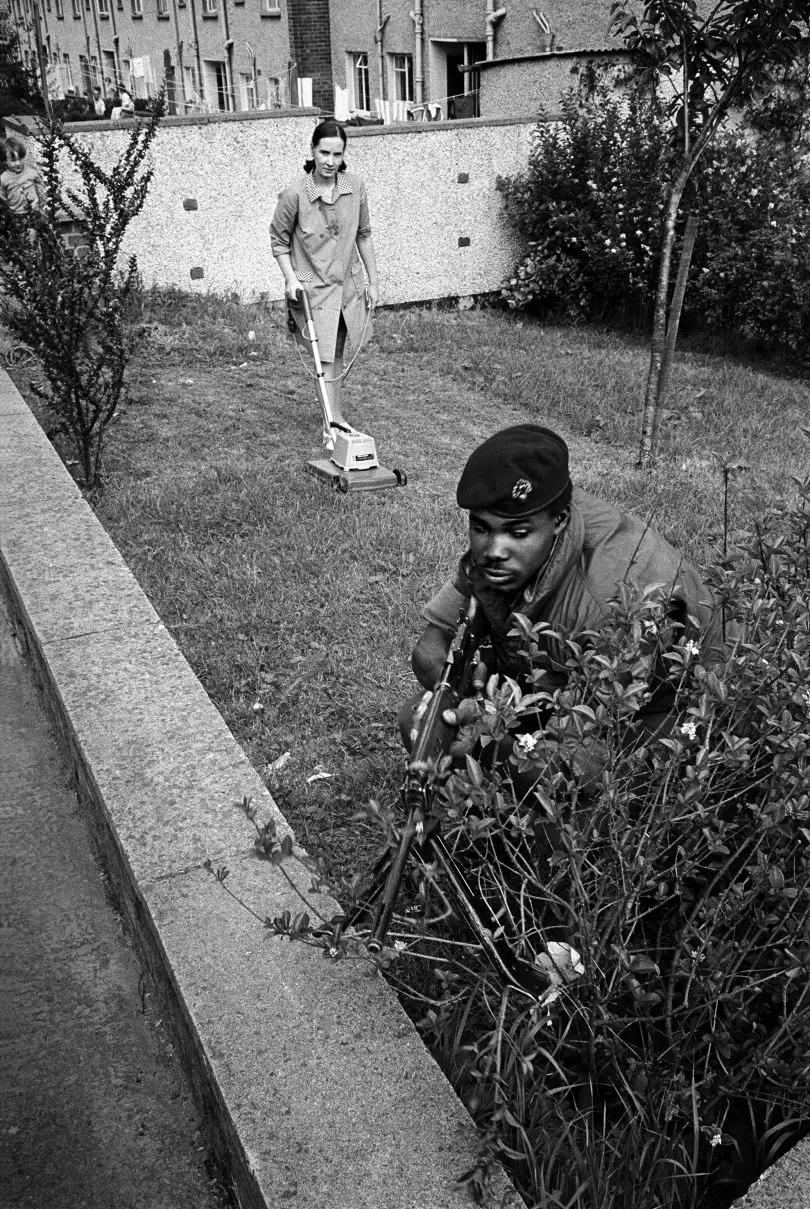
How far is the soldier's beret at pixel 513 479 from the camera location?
8.94 ft

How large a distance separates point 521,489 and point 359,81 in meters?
25.7

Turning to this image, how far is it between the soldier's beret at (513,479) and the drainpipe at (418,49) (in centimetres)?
2220

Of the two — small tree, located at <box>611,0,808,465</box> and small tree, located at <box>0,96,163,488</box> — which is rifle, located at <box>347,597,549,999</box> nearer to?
A: small tree, located at <box>0,96,163,488</box>

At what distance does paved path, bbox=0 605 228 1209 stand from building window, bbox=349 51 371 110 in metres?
24.6

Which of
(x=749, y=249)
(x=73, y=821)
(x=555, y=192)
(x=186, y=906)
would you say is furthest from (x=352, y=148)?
(x=186, y=906)

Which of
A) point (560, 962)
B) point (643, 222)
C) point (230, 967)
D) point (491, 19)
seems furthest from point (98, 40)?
point (560, 962)

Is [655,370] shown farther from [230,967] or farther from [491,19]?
[491,19]

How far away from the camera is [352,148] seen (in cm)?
1245

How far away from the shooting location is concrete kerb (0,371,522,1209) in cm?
223

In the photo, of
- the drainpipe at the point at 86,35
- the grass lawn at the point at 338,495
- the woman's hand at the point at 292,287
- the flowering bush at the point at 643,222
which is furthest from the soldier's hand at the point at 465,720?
the drainpipe at the point at 86,35

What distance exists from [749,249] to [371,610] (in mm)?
7654

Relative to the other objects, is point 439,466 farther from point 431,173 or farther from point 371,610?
point 431,173

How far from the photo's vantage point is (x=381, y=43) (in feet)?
79.9

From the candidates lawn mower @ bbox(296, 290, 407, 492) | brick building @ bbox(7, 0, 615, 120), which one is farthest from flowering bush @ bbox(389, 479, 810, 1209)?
brick building @ bbox(7, 0, 615, 120)
